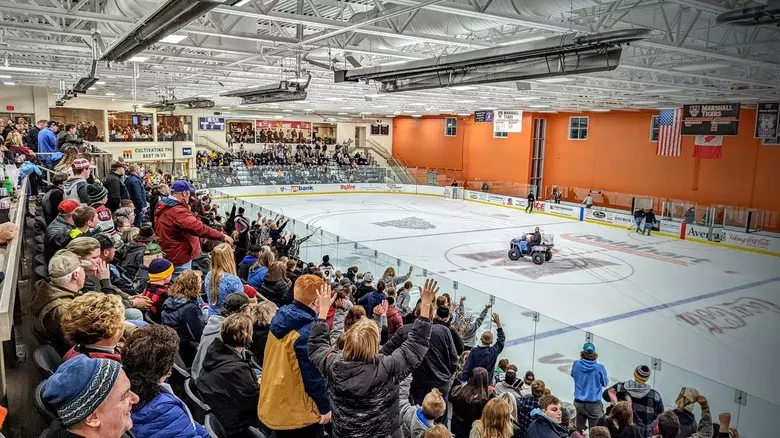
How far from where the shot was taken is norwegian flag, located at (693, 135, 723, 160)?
68.0 ft

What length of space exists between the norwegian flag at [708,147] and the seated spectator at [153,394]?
2277 centimetres

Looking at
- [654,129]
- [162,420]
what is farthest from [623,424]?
[654,129]

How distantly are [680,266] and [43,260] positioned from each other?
669 inches

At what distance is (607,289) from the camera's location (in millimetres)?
13898

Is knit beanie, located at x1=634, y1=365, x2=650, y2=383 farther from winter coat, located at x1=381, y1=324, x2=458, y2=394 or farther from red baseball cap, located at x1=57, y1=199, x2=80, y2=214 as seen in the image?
red baseball cap, located at x1=57, y1=199, x2=80, y2=214

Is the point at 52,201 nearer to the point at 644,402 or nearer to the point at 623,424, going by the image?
the point at 623,424

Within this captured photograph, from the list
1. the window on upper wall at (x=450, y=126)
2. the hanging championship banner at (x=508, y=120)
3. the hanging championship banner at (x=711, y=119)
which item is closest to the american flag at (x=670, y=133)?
the hanging championship banner at (x=711, y=119)

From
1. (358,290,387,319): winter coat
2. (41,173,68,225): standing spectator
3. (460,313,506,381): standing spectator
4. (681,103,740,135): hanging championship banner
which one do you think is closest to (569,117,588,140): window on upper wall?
(681,103,740,135): hanging championship banner

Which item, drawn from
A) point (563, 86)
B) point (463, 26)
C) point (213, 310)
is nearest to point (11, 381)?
point (213, 310)

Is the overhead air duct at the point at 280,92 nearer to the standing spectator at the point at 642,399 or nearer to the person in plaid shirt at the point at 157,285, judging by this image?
the person in plaid shirt at the point at 157,285

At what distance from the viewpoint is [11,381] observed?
3496mm

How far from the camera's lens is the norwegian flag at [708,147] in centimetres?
2073

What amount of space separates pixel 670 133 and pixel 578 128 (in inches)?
297

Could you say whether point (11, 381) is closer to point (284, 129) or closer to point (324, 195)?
point (324, 195)
